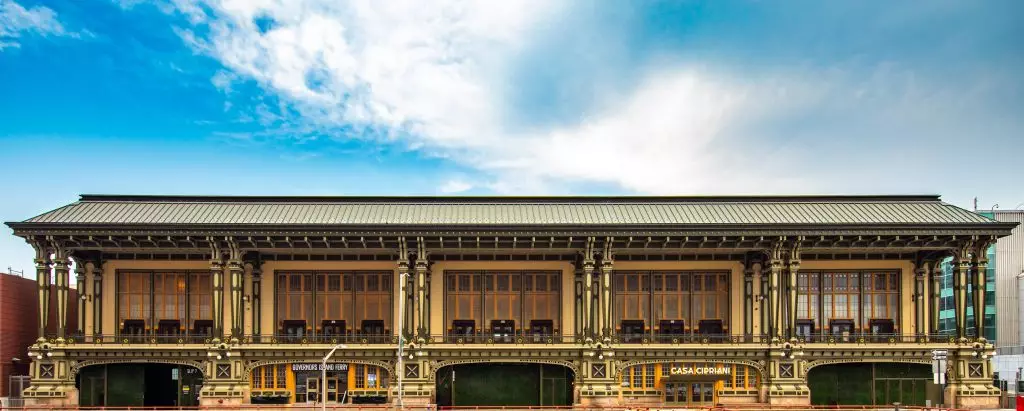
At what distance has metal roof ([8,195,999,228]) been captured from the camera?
158 feet

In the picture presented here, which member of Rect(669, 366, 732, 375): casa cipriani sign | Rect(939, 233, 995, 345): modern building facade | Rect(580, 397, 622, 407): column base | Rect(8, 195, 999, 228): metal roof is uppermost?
Rect(8, 195, 999, 228): metal roof

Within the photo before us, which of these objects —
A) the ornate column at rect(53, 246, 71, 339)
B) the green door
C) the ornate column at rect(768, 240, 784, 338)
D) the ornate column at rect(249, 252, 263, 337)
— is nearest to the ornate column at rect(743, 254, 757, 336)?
the ornate column at rect(768, 240, 784, 338)

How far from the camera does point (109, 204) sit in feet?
170

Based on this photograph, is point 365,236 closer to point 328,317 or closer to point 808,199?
point 328,317

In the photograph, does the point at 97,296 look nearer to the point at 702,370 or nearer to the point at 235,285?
the point at 235,285

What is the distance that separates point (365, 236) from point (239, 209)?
10.8m

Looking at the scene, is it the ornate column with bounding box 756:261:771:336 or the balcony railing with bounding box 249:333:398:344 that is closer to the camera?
the balcony railing with bounding box 249:333:398:344

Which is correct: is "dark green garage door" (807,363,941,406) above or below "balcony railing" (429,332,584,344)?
below

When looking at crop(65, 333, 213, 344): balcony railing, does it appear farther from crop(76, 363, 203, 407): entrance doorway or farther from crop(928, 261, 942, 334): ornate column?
crop(928, 261, 942, 334): ornate column

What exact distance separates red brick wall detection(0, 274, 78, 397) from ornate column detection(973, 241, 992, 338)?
6768 centimetres

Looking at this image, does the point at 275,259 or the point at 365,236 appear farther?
the point at 275,259

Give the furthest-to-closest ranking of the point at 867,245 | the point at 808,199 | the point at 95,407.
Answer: the point at 808,199 → the point at 867,245 → the point at 95,407

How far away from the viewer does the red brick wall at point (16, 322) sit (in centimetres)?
5150


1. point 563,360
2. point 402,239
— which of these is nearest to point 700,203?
point 563,360
